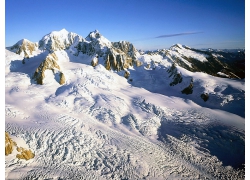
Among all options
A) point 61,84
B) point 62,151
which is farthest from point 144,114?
point 61,84

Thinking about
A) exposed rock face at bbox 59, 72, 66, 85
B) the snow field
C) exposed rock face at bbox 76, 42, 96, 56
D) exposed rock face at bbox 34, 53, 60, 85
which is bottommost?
the snow field

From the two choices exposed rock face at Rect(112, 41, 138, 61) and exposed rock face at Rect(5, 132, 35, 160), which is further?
exposed rock face at Rect(112, 41, 138, 61)

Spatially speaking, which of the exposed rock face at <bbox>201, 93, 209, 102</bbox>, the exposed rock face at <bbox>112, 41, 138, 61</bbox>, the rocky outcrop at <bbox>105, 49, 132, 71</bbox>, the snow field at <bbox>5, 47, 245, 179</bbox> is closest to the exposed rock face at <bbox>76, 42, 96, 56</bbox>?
the rocky outcrop at <bbox>105, 49, 132, 71</bbox>

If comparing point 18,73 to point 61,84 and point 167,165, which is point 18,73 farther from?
point 167,165

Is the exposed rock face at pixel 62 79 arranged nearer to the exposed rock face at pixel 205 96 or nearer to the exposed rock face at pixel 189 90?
the exposed rock face at pixel 189 90

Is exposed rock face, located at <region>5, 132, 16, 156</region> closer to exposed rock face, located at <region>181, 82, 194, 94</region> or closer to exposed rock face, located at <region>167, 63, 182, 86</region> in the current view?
exposed rock face, located at <region>181, 82, 194, 94</region>

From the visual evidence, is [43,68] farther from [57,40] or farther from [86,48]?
[57,40]

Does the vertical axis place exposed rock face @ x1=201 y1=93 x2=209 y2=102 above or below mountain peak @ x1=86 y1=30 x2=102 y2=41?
below

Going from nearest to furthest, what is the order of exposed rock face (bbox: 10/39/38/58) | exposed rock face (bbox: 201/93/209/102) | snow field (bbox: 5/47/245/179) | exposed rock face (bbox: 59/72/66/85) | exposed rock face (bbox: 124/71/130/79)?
snow field (bbox: 5/47/245/179)
exposed rock face (bbox: 201/93/209/102)
exposed rock face (bbox: 59/72/66/85)
exposed rock face (bbox: 124/71/130/79)
exposed rock face (bbox: 10/39/38/58)

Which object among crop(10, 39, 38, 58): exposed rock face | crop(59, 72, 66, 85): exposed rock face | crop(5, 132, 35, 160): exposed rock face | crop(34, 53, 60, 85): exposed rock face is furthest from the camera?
crop(10, 39, 38, 58): exposed rock face
